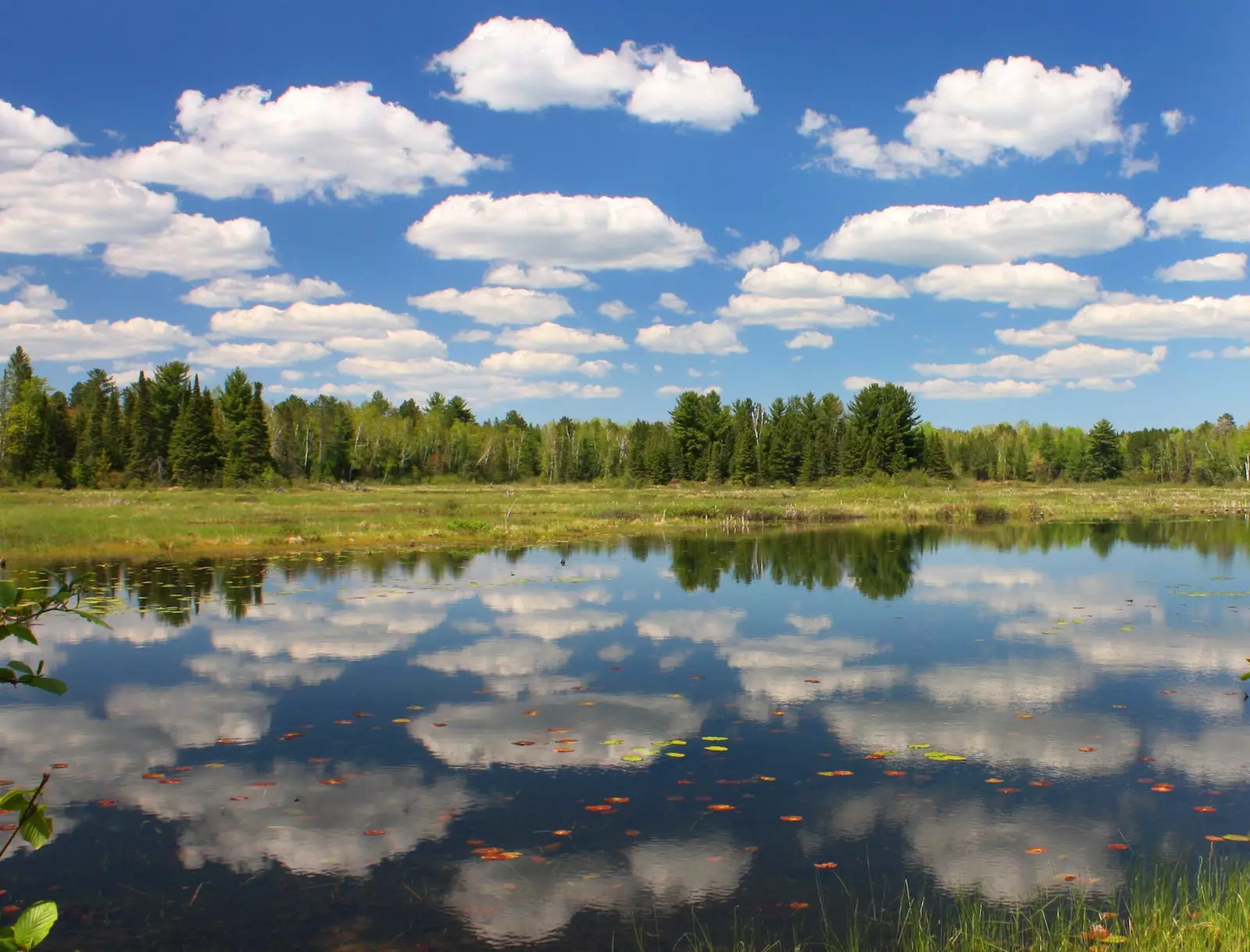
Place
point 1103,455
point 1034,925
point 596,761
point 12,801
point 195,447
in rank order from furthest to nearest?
point 1103,455
point 195,447
point 596,761
point 1034,925
point 12,801

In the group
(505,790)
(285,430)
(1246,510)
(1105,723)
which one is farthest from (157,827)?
(285,430)

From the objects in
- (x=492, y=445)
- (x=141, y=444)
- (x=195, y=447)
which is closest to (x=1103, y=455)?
(x=492, y=445)

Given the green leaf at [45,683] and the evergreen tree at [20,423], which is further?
the evergreen tree at [20,423]

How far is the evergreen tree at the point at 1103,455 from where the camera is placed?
13288 centimetres

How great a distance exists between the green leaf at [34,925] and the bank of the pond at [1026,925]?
4.98 m

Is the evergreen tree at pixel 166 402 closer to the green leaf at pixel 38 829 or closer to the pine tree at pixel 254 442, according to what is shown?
the pine tree at pixel 254 442

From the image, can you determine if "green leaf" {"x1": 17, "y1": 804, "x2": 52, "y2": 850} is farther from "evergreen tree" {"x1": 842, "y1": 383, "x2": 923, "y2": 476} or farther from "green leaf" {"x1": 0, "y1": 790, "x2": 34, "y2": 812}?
"evergreen tree" {"x1": 842, "y1": 383, "x2": 923, "y2": 476}

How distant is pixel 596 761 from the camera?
10859 millimetres

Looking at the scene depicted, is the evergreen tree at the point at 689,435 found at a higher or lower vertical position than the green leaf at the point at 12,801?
higher

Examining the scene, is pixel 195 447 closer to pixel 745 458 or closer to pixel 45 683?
pixel 745 458

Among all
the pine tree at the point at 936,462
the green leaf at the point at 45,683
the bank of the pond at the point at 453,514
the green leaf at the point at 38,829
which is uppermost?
the pine tree at the point at 936,462

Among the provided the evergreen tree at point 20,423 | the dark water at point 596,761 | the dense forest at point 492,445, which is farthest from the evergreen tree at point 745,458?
the dark water at point 596,761

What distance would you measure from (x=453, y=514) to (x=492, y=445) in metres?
84.6

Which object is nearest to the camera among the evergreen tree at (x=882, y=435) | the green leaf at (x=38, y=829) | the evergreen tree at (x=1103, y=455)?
the green leaf at (x=38, y=829)
